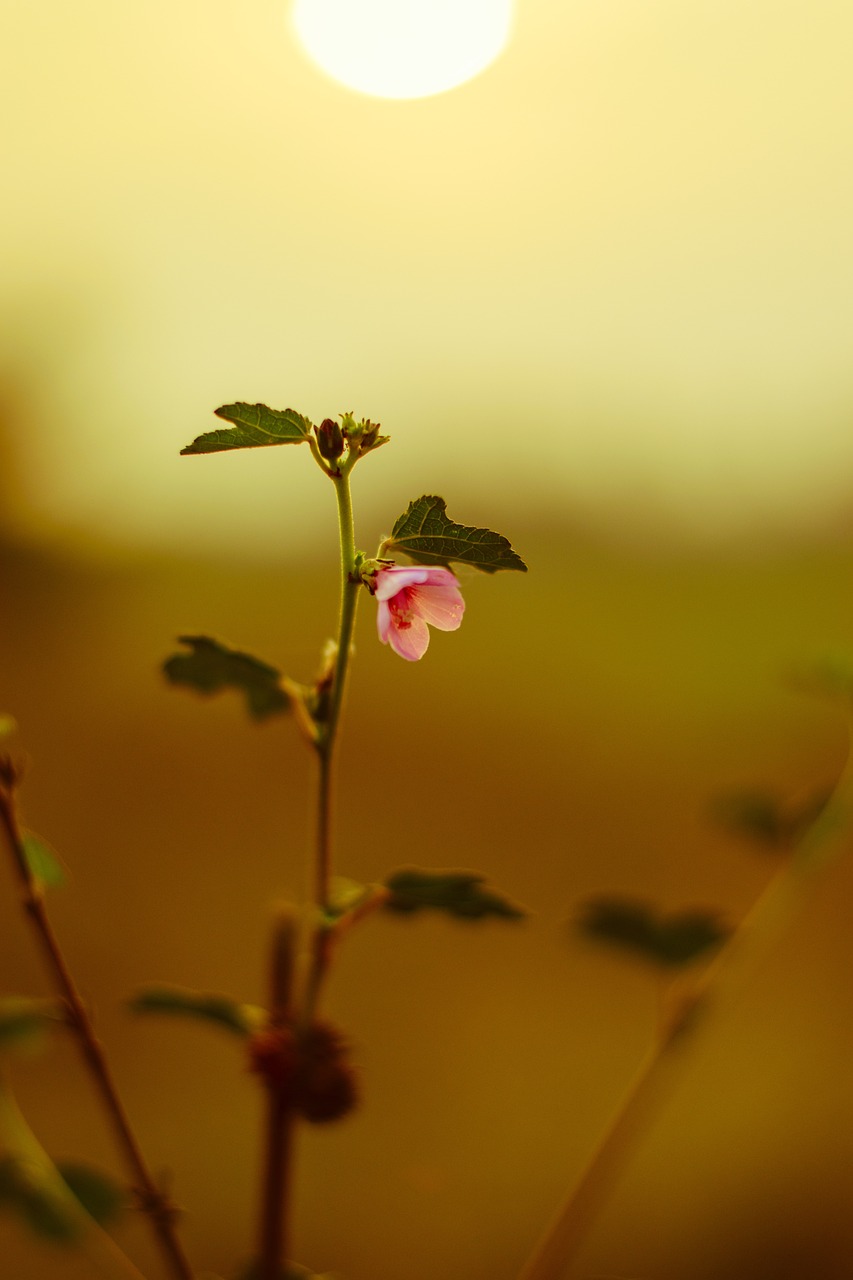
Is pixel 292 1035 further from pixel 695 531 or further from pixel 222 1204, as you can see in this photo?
pixel 695 531

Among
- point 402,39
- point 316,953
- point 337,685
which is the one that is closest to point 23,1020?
point 316,953

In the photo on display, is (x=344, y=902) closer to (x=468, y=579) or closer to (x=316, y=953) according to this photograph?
(x=316, y=953)

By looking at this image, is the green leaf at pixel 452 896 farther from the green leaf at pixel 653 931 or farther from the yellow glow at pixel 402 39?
the yellow glow at pixel 402 39

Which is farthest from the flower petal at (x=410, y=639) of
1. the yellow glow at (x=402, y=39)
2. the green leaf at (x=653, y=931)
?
the yellow glow at (x=402, y=39)

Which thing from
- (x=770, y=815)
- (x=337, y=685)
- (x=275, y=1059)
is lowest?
(x=275, y=1059)

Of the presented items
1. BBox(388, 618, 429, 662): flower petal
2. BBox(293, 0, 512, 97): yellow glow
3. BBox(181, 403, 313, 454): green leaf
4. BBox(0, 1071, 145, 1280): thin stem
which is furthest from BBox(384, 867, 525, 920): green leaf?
BBox(293, 0, 512, 97): yellow glow

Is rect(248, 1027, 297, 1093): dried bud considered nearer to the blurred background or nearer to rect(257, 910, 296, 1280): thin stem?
rect(257, 910, 296, 1280): thin stem
